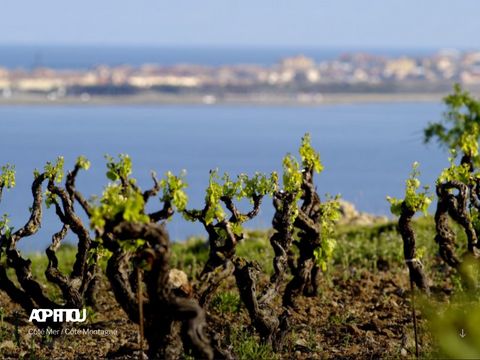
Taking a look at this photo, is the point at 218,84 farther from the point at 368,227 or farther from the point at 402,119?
the point at 368,227

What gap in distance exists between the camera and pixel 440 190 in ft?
36.4

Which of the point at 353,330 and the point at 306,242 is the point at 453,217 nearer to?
the point at 306,242

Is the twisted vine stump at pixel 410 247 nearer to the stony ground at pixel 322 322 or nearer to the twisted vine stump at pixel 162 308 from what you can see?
the stony ground at pixel 322 322

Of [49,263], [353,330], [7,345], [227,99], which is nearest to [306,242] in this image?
[353,330]

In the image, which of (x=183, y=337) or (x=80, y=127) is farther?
(x=80, y=127)

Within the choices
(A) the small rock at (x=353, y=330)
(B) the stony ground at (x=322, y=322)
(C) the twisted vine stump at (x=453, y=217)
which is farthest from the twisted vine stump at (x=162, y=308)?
(C) the twisted vine stump at (x=453, y=217)

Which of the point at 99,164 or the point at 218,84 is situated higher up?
the point at 218,84

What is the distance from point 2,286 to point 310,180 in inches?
131

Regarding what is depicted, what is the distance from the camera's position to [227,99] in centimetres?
17588

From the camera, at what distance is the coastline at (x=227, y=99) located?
158500mm

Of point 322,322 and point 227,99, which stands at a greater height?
point 227,99

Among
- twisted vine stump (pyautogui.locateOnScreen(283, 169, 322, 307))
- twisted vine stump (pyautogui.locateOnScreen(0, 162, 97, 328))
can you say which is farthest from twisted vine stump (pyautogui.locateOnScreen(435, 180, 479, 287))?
twisted vine stump (pyautogui.locateOnScreen(0, 162, 97, 328))

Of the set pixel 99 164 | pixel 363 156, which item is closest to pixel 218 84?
pixel 363 156

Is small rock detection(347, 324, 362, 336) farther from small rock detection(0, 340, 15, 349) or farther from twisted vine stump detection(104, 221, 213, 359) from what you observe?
small rock detection(0, 340, 15, 349)
